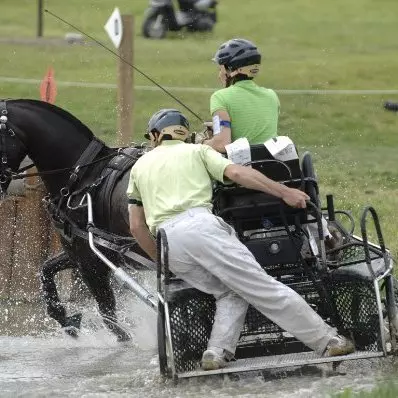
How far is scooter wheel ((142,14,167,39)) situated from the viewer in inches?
1257

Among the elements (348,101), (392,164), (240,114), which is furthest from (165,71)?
(240,114)

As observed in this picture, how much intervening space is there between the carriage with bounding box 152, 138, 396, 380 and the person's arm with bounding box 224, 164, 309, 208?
0.40 feet

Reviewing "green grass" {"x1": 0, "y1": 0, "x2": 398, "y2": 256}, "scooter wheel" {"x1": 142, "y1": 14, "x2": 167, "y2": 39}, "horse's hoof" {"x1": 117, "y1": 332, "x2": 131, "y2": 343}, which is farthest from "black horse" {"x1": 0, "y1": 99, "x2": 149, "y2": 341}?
"scooter wheel" {"x1": 142, "y1": 14, "x2": 167, "y2": 39}

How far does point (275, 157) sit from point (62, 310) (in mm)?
3204

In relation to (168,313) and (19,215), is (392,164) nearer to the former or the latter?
(19,215)

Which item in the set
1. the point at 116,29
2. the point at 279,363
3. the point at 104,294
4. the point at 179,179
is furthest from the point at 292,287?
the point at 116,29

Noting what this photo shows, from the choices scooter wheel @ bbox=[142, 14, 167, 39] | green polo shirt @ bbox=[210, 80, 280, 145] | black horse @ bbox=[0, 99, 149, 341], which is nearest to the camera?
green polo shirt @ bbox=[210, 80, 280, 145]

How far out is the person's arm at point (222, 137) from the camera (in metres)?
8.79

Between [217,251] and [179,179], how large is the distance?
19.0 inches

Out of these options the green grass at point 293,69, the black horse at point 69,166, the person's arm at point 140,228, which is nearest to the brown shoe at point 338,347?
the person's arm at point 140,228

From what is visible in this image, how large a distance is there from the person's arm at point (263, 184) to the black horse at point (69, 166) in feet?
5.77

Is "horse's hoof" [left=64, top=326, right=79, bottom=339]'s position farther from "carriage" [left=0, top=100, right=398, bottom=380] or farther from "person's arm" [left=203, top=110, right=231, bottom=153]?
"person's arm" [left=203, top=110, right=231, bottom=153]

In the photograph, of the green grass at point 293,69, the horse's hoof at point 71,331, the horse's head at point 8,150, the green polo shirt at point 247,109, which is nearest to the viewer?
the green polo shirt at point 247,109

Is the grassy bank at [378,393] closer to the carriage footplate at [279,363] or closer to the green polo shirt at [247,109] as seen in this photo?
the carriage footplate at [279,363]
